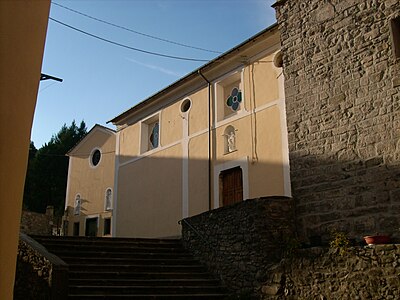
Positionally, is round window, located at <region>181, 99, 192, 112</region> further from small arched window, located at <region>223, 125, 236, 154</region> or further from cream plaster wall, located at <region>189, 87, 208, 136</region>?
small arched window, located at <region>223, 125, 236, 154</region>

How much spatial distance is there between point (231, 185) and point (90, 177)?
11425 mm

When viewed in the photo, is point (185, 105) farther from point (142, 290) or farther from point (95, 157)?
point (95, 157)

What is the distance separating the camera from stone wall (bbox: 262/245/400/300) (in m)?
6.77

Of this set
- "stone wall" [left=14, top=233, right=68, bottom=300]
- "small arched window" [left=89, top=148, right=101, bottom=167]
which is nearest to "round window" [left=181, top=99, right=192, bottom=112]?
"small arched window" [left=89, top=148, right=101, bottom=167]

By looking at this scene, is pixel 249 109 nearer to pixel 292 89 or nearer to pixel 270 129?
pixel 270 129

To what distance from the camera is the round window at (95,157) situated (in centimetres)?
2301

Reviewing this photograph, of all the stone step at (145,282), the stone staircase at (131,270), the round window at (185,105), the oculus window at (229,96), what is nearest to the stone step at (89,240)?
the stone staircase at (131,270)

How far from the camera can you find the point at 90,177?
75.9 ft

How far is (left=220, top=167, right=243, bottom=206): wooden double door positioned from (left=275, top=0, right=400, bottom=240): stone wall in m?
3.85

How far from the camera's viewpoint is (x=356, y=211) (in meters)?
8.24

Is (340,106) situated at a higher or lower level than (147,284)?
higher

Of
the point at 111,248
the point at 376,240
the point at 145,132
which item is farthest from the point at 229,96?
the point at 376,240

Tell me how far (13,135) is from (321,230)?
703cm

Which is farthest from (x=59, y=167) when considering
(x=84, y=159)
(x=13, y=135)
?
(x=13, y=135)
